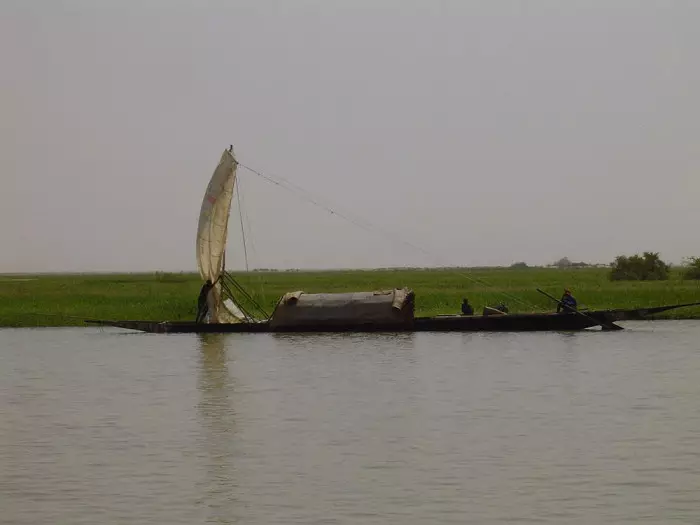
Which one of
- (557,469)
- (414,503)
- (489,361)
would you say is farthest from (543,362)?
(414,503)

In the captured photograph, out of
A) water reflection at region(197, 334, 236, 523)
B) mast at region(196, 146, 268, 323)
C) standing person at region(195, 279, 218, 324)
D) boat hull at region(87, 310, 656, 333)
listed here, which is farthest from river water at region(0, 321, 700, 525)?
mast at region(196, 146, 268, 323)

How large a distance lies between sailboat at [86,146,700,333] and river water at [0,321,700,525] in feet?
14.4

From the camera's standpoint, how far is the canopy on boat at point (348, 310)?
41719 mm

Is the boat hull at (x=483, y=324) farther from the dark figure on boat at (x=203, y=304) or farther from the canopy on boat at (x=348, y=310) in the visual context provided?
the dark figure on boat at (x=203, y=304)

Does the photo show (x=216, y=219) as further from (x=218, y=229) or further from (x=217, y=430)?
(x=217, y=430)

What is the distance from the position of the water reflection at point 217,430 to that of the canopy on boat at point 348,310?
4.83 m

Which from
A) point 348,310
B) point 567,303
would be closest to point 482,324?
point 567,303

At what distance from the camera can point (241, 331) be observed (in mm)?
42906

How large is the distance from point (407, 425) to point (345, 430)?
1.05 meters

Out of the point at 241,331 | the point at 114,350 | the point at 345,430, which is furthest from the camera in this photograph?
the point at 241,331

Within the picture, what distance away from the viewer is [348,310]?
4231cm

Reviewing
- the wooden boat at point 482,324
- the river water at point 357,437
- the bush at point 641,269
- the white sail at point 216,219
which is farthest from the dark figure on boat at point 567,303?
the bush at point 641,269

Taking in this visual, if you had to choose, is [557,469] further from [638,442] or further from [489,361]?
[489,361]

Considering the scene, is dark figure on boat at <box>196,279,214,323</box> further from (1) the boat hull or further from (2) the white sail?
(1) the boat hull
